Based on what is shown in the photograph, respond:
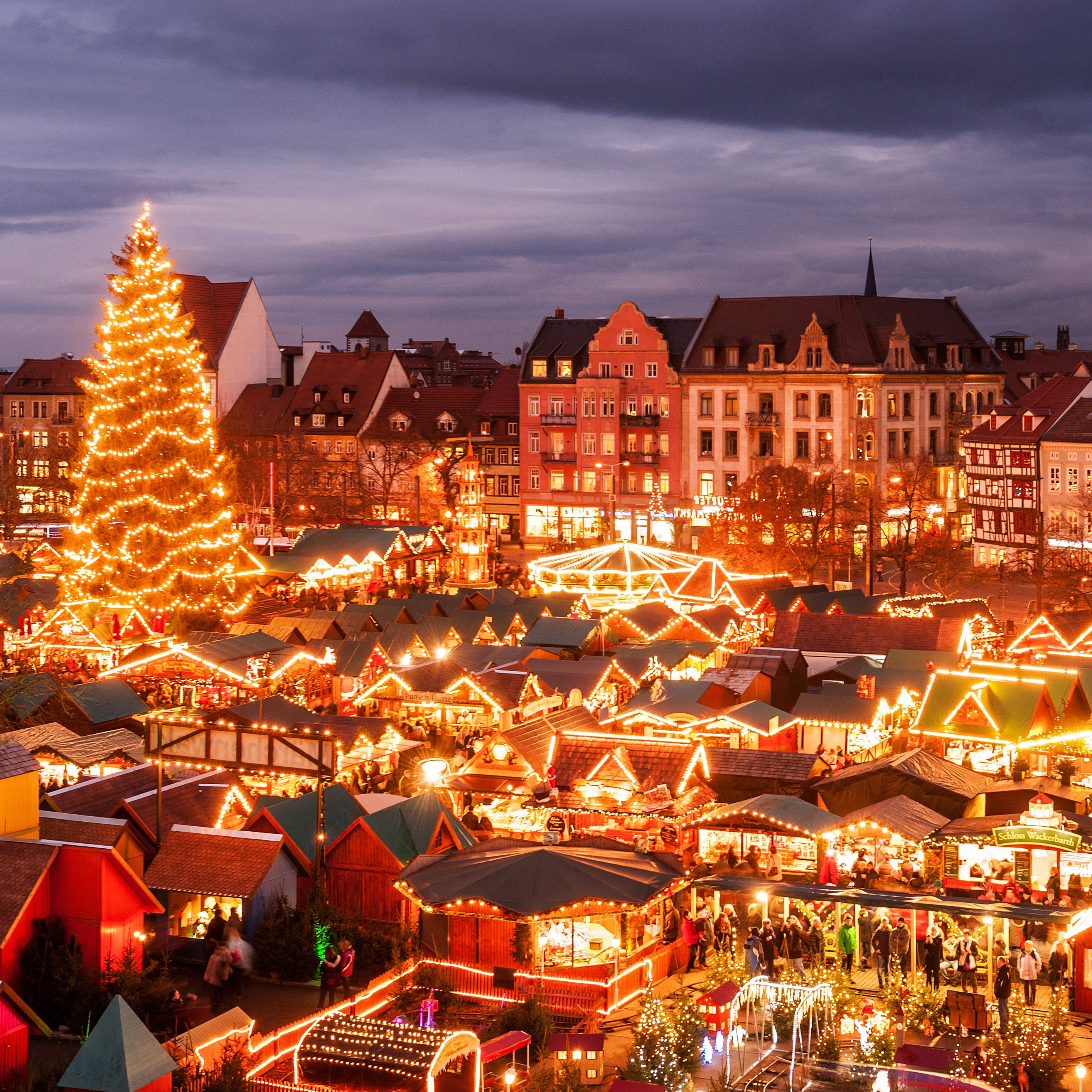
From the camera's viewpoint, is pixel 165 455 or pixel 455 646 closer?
pixel 455 646

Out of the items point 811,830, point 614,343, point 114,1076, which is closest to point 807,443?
point 614,343

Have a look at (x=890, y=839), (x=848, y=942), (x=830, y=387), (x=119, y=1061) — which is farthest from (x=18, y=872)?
(x=830, y=387)

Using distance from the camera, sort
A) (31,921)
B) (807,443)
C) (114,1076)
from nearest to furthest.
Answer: (114,1076), (31,921), (807,443)

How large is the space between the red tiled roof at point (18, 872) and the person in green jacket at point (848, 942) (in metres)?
10.2

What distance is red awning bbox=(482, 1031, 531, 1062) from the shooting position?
16391 mm

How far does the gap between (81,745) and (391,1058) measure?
47.2 ft

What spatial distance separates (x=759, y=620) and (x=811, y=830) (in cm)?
1947

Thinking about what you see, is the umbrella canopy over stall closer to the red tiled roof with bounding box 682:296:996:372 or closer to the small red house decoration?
the red tiled roof with bounding box 682:296:996:372

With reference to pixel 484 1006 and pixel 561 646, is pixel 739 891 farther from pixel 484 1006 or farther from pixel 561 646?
pixel 561 646

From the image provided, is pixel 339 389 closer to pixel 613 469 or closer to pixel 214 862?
pixel 613 469

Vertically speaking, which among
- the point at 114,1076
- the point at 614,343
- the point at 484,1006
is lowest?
the point at 484,1006

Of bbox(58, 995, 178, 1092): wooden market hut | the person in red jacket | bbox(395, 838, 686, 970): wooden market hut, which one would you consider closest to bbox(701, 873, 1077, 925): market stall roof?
the person in red jacket

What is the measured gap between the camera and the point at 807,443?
72.2 m

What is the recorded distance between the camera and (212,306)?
87000mm
